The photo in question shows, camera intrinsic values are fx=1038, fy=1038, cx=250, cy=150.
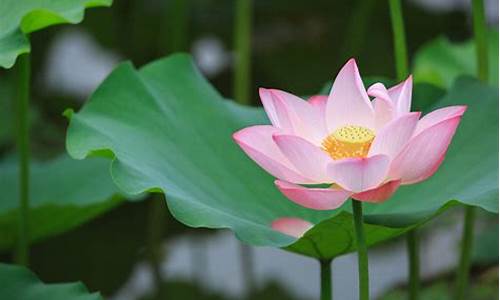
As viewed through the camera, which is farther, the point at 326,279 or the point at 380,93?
the point at 326,279

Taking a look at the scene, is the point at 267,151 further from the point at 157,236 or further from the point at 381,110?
the point at 157,236

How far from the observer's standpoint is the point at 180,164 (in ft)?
4.39

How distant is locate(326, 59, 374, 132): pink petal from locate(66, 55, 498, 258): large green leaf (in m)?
0.10

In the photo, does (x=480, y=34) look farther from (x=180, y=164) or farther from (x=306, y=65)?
(x=306, y=65)

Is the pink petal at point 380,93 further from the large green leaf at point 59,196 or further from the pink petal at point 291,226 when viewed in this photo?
the large green leaf at point 59,196

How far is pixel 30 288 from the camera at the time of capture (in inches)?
52.4

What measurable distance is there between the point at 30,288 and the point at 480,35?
0.78 metres

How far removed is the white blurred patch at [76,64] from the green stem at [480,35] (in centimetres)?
171

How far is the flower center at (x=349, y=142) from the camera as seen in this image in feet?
3.52

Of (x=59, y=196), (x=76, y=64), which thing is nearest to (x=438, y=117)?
(x=59, y=196)

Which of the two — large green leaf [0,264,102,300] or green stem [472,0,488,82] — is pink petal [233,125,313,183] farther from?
green stem [472,0,488,82]

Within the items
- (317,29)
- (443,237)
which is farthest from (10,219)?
(317,29)

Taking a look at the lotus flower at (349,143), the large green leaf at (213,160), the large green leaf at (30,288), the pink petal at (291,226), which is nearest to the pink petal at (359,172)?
the lotus flower at (349,143)

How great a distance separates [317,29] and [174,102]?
2171 millimetres
